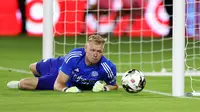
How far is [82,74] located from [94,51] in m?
0.36

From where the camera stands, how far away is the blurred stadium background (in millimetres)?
8188

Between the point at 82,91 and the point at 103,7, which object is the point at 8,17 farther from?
the point at 82,91

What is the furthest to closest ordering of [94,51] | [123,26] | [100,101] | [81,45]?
[123,26]
[81,45]
[94,51]
[100,101]

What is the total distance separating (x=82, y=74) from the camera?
931cm

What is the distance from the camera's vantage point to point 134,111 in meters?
7.70

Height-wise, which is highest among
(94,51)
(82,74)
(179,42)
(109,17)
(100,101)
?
(109,17)

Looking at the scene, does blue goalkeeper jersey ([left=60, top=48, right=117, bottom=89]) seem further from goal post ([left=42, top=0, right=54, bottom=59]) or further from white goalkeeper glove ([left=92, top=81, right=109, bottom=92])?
goal post ([left=42, top=0, right=54, bottom=59])

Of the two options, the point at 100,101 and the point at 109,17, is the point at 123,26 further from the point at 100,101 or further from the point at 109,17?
the point at 100,101

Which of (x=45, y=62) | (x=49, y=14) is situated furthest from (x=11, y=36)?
(x=45, y=62)

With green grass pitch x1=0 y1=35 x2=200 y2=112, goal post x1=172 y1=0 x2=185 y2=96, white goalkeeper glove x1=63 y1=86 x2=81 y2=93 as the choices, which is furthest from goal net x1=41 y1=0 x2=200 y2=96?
goal post x1=172 y1=0 x2=185 y2=96

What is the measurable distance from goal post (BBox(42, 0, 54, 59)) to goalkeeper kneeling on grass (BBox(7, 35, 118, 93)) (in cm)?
187

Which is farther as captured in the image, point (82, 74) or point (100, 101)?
point (82, 74)

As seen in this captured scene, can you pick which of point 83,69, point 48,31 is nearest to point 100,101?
point 83,69

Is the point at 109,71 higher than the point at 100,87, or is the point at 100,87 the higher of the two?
the point at 109,71
